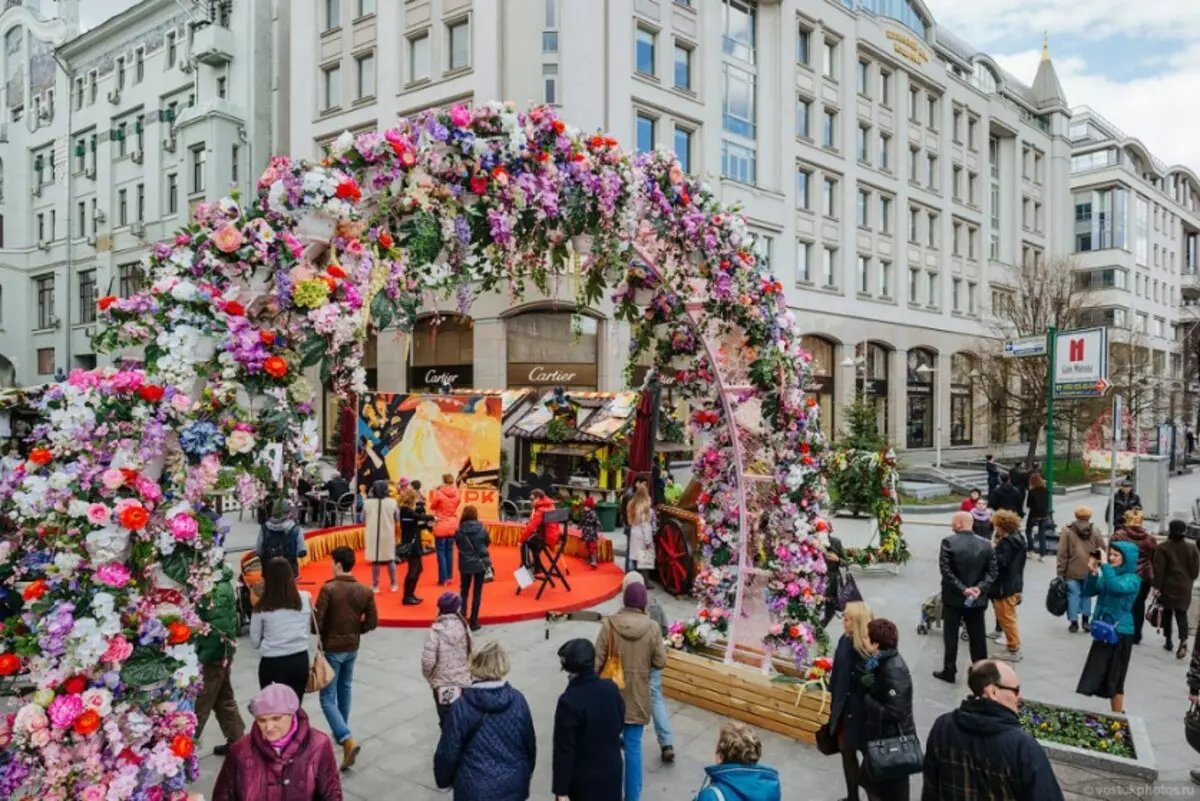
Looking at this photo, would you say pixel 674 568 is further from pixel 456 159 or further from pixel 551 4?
pixel 551 4

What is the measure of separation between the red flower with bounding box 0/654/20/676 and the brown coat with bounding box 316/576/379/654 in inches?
97.3

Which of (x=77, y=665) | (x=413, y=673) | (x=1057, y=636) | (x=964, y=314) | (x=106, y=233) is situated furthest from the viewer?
(x=964, y=314)

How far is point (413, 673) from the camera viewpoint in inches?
312

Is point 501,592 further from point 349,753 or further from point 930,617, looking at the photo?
point 930,617

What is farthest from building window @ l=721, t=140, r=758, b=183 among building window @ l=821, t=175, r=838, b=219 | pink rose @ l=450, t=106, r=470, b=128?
pink rose @ l=450, t=106, r=470, b=128

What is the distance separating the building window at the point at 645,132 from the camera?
26.1 metres

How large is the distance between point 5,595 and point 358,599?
Result: 8.27 feet

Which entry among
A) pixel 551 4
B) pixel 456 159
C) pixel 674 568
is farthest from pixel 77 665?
pixel 551 4

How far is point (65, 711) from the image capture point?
338 cm

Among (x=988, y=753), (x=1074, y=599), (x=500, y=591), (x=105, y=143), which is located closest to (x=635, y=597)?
(x=988, y=753)

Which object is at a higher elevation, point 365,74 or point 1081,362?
point 365,74

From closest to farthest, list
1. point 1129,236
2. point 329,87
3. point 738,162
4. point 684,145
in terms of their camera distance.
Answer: point 684,145
point 738,162
point 329,87
point 1129,236

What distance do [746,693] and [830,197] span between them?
30532 mm

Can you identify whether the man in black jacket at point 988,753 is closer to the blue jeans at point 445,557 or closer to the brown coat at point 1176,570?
the brown coat at point 1176,570
